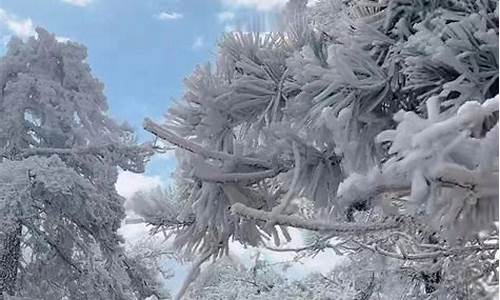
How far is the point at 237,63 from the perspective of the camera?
240 cm

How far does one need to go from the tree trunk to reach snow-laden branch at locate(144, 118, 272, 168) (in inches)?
198

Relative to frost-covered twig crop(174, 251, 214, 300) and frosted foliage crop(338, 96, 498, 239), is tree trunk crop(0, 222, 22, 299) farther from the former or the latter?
frosted foliage crop(338, 96, 498, 239)

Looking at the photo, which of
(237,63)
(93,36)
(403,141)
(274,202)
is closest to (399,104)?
(237,63)

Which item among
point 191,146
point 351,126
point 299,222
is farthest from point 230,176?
point 299,222

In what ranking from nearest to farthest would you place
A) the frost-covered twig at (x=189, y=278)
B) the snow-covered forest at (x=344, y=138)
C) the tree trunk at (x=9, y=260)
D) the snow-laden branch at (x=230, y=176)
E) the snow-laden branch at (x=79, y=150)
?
the snow-covered forest at (x=344, y=138)
the snow-laden branch at (x=230, y=176)
the frost-covered twig at (x=189, y=278)
the tree trunk at (x=9, y=260)
the snow-laden branch at (x=79, y=150)

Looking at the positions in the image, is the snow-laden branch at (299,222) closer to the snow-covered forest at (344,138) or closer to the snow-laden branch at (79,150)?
the snow-covered forest at (344,138)

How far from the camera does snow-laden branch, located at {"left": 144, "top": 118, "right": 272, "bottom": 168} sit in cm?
224

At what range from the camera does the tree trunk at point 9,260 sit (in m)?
6.89

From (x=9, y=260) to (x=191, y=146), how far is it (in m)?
5.38

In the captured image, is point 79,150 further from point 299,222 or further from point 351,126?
point 299,222

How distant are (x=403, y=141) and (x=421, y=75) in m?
0.76

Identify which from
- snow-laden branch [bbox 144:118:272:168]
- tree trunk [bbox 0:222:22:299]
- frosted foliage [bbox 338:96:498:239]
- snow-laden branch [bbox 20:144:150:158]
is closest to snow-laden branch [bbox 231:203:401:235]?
frosted foliage [bbox 338:96:498:239]

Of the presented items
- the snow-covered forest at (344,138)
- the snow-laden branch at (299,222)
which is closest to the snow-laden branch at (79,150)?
the snow-covered forest at (344,138)

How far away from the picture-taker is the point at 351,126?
2.08m
